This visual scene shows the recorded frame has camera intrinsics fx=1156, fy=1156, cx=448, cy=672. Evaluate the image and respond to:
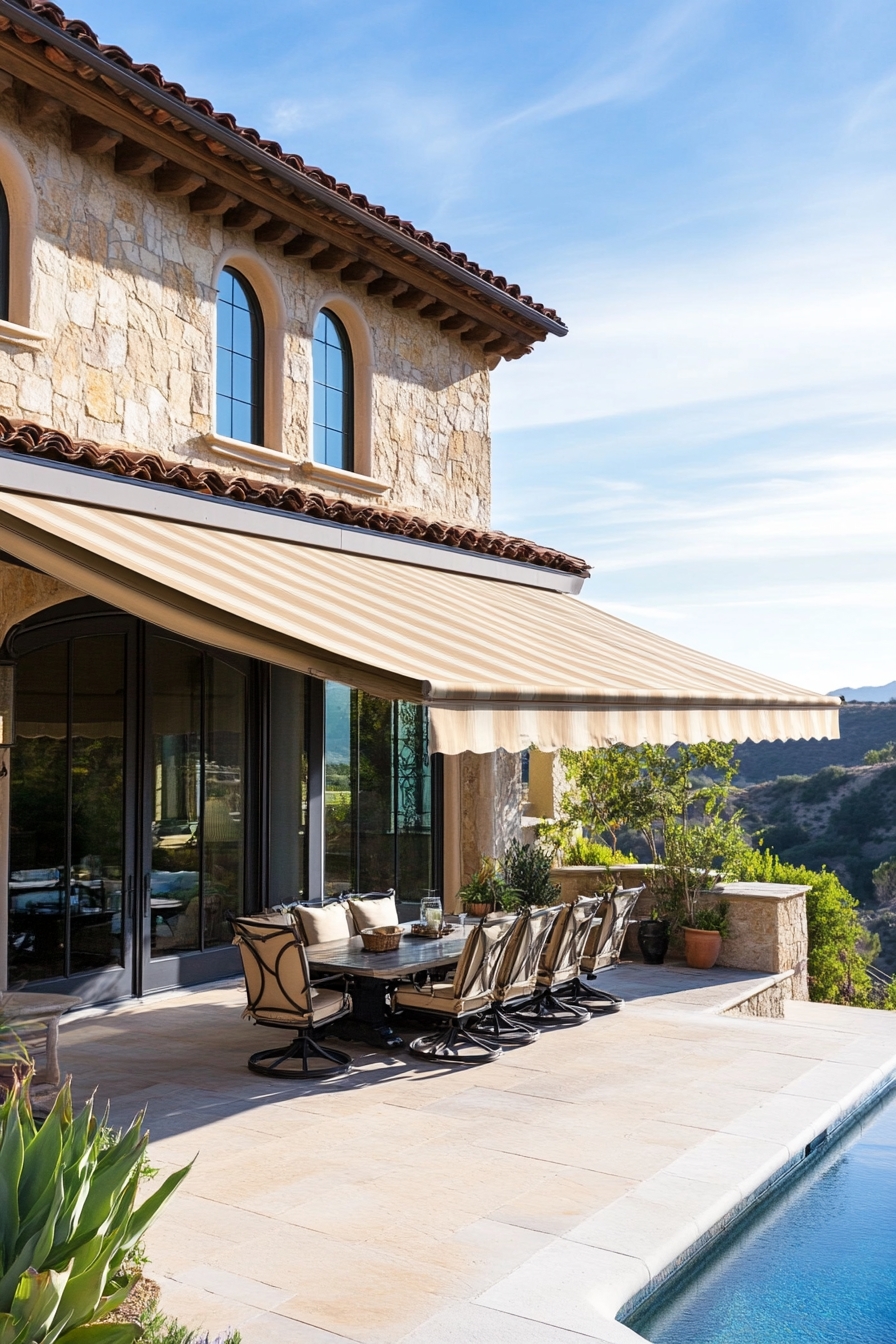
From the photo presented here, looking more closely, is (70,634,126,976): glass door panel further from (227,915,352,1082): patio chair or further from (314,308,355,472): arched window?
(314,308,355,472): arched window

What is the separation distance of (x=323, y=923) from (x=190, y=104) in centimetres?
874

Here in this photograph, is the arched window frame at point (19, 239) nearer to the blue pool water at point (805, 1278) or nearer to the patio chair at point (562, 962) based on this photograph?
the patio chair at point (562, 962)

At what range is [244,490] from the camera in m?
11.8

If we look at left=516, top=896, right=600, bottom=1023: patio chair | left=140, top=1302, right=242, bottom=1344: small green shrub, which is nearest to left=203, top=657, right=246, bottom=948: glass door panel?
left=516, top=896, right=600, bottom=1023: patio chair

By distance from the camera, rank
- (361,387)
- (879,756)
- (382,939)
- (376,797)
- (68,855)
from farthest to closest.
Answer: (879,756) → (376,797) → (361,387) → (68,855) → (382,939)

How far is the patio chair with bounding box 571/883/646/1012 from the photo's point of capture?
1295cm

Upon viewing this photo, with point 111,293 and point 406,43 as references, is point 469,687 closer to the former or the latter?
point 111,293

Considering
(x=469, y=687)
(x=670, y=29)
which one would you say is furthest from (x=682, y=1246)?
(x=670, y=29)

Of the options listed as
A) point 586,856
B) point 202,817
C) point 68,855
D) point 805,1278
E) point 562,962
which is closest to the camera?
point 805,1278

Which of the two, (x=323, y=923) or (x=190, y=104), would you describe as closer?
(x=190, y=104)

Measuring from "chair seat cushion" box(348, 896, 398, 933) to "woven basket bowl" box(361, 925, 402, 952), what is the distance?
3.60ft

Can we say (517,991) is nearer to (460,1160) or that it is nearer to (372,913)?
(372,913)

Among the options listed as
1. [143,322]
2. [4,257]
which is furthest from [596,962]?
[4,257]

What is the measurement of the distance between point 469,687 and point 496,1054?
179 inches
